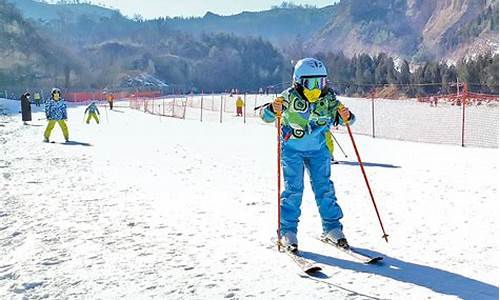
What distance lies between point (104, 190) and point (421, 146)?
9971 millimetres

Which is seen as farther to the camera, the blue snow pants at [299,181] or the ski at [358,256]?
the blue snow pants at [299,181]

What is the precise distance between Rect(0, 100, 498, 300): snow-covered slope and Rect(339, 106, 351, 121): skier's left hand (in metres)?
1.25

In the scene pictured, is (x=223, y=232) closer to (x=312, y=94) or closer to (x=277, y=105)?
(x=277, y=105)

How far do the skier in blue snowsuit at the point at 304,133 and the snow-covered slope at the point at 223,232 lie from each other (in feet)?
1.40

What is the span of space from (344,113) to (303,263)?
1451 mm

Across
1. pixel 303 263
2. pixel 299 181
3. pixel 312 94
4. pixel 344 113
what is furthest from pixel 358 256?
pixel 312 94

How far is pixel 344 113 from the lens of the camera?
5379mm

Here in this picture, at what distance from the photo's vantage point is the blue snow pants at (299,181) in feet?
17.4

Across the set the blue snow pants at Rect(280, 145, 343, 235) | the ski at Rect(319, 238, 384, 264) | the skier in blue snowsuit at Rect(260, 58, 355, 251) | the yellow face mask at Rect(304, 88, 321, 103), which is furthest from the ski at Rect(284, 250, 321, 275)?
the yellow face mask at Rect(304, 88, 321, 103)

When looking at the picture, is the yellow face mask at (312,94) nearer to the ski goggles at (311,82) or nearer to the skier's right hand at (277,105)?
the ski goggles at (311,82)

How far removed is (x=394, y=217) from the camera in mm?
6789

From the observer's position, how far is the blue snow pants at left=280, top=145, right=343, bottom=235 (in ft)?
17.4

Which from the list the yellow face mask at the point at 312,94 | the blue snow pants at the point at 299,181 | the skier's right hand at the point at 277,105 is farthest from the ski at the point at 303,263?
the yellow face mask at the point at 312,94

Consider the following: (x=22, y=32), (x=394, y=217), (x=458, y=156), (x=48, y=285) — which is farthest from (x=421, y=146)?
(x=22, y=32)
